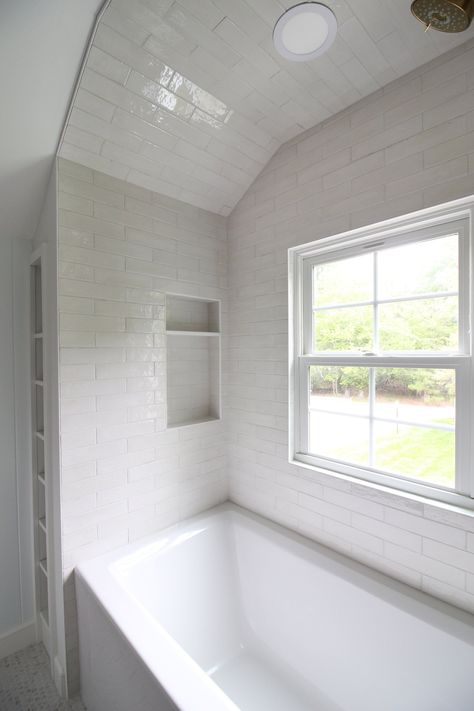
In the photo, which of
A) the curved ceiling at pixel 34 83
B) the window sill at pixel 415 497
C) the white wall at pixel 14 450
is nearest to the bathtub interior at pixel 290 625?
the window sill at pixel 415 497

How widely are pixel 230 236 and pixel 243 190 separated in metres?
0.27

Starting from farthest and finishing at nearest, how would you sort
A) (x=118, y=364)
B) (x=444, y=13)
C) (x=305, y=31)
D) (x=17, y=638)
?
1. (x=17, y=638)
2. (x=118, y=364)
3. (x=305, y=31)
4. (x=444, y=13)

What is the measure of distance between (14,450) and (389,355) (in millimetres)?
1937

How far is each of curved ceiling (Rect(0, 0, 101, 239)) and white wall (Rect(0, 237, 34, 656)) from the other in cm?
33

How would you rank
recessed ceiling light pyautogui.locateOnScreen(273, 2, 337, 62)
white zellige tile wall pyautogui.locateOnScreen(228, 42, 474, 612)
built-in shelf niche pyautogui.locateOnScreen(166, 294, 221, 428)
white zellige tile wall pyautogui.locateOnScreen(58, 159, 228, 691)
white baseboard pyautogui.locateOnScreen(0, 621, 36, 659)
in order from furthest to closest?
built-in shelf niche pyautogui.locateOnScreen(166, 294, 221, 428)
white baseboard pyautogui.locateOnScreen(0, 621, 36, 659)
white zellige tile wall pyautogui.locateOnScreen(58, 159, 228, 691)
white zellige tile wall pyautogui.locateOnScreen(228, 42, 474, 612)
recessed ceiling light pyautogui.locateOnScreen(273, 2, 337, 62)

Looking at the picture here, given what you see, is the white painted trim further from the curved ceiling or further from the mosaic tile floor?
the curved ceiling

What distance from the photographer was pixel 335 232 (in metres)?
1.55

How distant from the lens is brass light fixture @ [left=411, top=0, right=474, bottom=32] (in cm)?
100

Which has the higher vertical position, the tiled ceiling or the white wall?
the tiled ceiling

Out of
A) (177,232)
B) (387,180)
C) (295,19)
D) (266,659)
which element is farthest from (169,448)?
(295,19)

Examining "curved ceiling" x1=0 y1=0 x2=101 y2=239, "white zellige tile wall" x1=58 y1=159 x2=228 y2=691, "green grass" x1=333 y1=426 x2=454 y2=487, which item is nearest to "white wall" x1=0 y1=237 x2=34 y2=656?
"curved ceiling" x1=0 y1=0 x2=101 y2=239

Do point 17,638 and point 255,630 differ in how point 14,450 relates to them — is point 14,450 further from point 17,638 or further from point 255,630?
point 255,630

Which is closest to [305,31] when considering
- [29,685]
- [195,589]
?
[195,589]

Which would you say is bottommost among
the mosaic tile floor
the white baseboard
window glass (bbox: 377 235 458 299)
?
the mosaic tile floor
